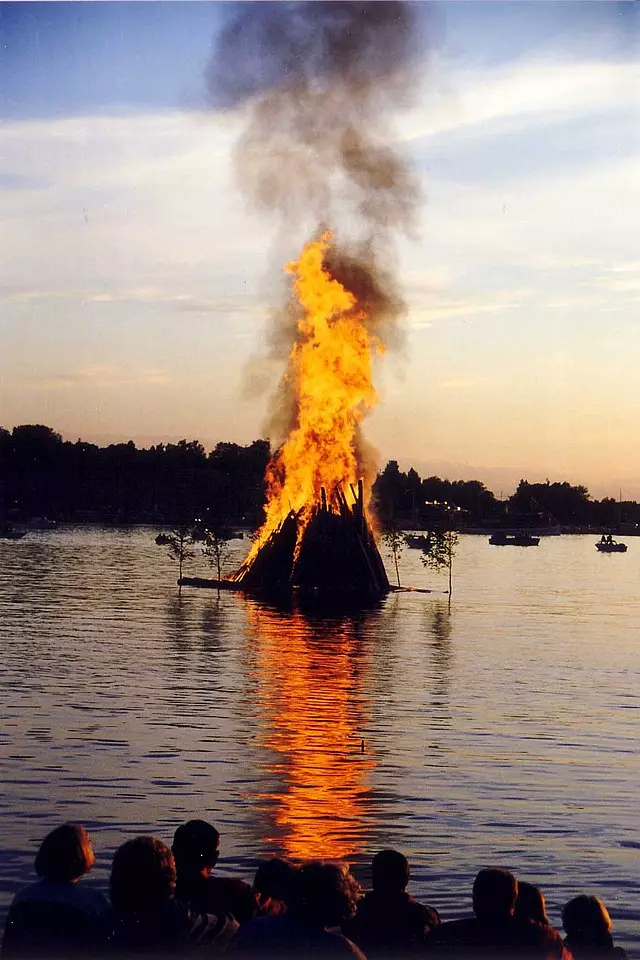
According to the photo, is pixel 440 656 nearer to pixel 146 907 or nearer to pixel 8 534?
pixel 146 907

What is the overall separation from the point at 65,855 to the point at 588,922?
370 cm

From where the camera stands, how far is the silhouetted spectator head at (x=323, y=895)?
7117 mm

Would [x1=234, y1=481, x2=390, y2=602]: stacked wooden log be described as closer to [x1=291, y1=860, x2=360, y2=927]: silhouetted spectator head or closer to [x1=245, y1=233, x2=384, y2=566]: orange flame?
[x1=245, y1=233, x2=384, y2=566]: orange flame

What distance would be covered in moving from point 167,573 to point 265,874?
10053 cm

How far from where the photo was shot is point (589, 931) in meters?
8.88

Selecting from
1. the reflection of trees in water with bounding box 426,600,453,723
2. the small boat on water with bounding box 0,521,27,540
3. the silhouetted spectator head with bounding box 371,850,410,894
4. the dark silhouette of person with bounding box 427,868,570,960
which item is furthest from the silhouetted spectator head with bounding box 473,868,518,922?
the small boat on water with bounding box 0,521,27,540

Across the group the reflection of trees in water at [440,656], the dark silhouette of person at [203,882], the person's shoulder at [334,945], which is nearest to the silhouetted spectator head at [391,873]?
the dark silhouette of person at [203,882]

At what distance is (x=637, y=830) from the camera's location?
20.1 m

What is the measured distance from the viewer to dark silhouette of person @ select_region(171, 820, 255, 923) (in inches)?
345

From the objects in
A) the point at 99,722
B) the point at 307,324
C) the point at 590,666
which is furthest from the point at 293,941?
the point at 307,324

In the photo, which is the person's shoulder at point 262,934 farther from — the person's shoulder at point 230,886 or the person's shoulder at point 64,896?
the person's shoulder at point 230,886

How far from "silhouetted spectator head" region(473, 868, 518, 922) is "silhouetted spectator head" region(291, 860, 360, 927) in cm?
124

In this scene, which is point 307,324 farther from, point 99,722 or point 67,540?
point 67,540

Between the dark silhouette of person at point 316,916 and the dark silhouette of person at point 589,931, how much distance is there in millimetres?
2348
